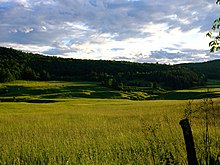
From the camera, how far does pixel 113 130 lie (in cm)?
1844

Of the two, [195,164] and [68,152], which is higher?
[195,164]

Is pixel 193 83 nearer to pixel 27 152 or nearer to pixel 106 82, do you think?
pixel 106 82

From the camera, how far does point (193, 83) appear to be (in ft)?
583

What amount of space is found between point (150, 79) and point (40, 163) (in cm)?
17891

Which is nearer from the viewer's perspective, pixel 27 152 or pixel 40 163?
pixel 40 163

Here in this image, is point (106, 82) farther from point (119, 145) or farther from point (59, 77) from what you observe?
point (119, 145)

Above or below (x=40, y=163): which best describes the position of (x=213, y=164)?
above

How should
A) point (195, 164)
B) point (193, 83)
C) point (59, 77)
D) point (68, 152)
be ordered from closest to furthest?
point (195, 164), point (68, 152), point (193, 83), point (59, 77)

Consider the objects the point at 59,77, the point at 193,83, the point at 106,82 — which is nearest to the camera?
the point at 106,82

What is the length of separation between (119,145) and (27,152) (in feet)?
12.3

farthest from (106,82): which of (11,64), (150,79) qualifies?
(11,64)

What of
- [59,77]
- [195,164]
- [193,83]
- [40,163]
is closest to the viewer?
[195,164]

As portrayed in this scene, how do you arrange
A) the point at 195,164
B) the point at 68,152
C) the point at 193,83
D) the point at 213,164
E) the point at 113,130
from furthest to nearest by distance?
the point at 193,83
the point at 113,130
the point at 68,152
the point at 213,164
the point at 195,164

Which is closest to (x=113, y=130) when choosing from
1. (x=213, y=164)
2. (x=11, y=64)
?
(x=213, y=164)
